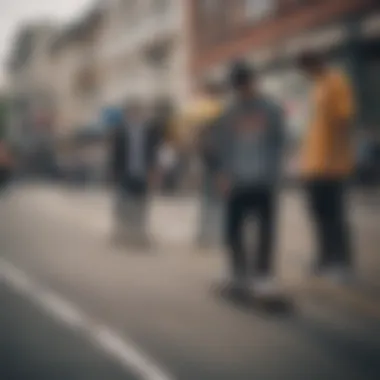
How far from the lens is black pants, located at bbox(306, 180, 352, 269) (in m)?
2.06

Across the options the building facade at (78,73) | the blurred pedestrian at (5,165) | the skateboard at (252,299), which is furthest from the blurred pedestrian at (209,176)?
the blurred pedestrian at (5,165)

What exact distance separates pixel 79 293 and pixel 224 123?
17.7 inches

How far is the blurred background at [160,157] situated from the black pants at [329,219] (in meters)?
0.07

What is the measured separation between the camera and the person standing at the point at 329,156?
2000 mm

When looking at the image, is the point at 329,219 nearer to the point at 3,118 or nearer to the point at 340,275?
the point at 340,275

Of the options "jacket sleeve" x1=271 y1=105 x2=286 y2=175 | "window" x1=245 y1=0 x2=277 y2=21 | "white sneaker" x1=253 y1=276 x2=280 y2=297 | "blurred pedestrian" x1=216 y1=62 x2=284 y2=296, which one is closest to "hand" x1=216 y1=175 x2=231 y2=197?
"blurred pedestrian" x1=216 y1=62 x2=284 y2=296

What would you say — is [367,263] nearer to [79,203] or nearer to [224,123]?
[224,123]

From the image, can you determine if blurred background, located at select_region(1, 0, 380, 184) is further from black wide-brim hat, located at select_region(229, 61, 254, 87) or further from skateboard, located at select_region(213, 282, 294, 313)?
skateboard, located at select_region(213, 282, 294, 313)

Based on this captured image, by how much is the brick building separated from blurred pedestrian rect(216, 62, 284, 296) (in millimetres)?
41

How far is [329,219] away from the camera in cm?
209

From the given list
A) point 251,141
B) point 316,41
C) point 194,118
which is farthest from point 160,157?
point 316,41

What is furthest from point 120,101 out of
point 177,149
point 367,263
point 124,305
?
point 367,263

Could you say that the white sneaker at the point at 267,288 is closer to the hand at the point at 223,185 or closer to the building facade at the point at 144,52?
the hand at the point at 223,185

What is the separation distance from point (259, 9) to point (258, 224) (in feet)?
1.55
